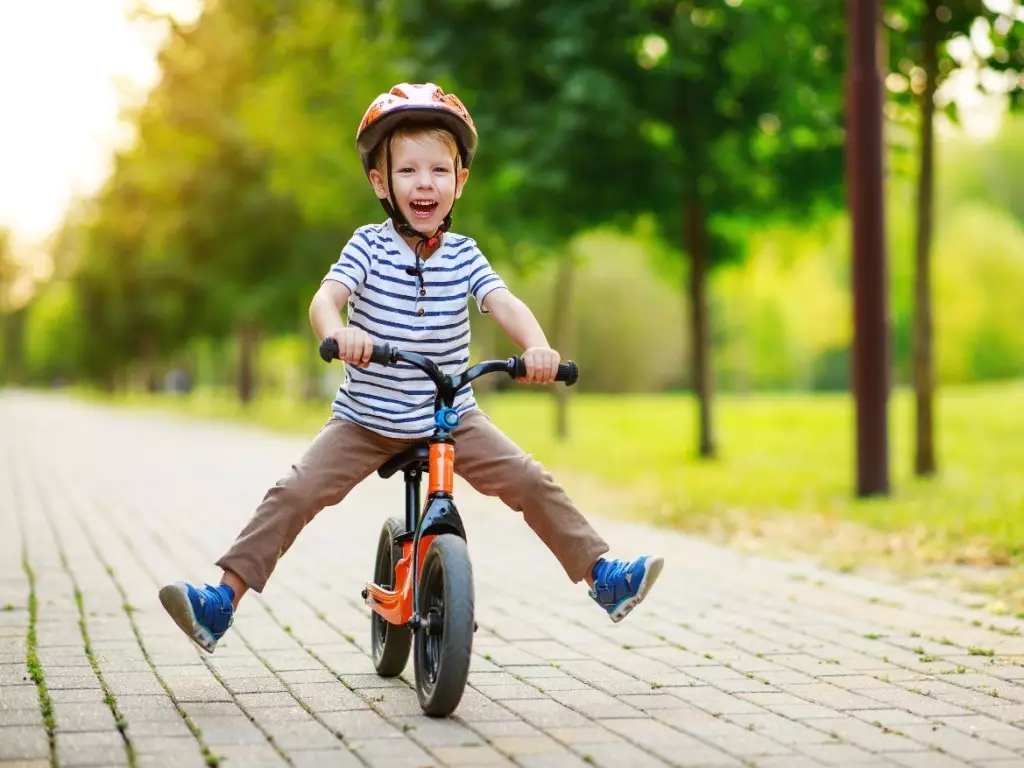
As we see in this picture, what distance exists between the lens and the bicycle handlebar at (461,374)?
13.1ft

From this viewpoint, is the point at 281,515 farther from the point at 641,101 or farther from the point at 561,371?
the point at 641,101

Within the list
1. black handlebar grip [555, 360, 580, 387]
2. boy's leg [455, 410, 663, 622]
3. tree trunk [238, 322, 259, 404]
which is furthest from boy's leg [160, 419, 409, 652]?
tree trunk [238, 322, 259, 404]

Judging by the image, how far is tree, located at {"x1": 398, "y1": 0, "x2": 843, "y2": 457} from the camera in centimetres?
1231

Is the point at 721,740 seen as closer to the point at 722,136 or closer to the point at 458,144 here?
the point at 458,144

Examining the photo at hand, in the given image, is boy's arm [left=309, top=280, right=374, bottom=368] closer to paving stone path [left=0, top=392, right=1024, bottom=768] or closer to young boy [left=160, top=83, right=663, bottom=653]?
young boy [left=160, top=83, right=663, bottom=653]

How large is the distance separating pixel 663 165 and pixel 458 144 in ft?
31.5

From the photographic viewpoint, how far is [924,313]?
39.3 feet

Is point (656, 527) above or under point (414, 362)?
under

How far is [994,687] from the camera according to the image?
15.4ft

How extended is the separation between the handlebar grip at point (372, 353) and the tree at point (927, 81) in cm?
835

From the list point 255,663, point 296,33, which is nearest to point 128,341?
point 296,33

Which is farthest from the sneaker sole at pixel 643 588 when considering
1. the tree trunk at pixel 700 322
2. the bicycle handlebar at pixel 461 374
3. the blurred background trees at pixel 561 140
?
the tree trunk at pixel 700 322

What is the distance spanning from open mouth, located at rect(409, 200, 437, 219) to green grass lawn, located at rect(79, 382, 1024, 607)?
358cm

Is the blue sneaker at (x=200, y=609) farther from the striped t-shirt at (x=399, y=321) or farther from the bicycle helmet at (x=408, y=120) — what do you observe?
the bicycle helmet at (x=408, y=120)
